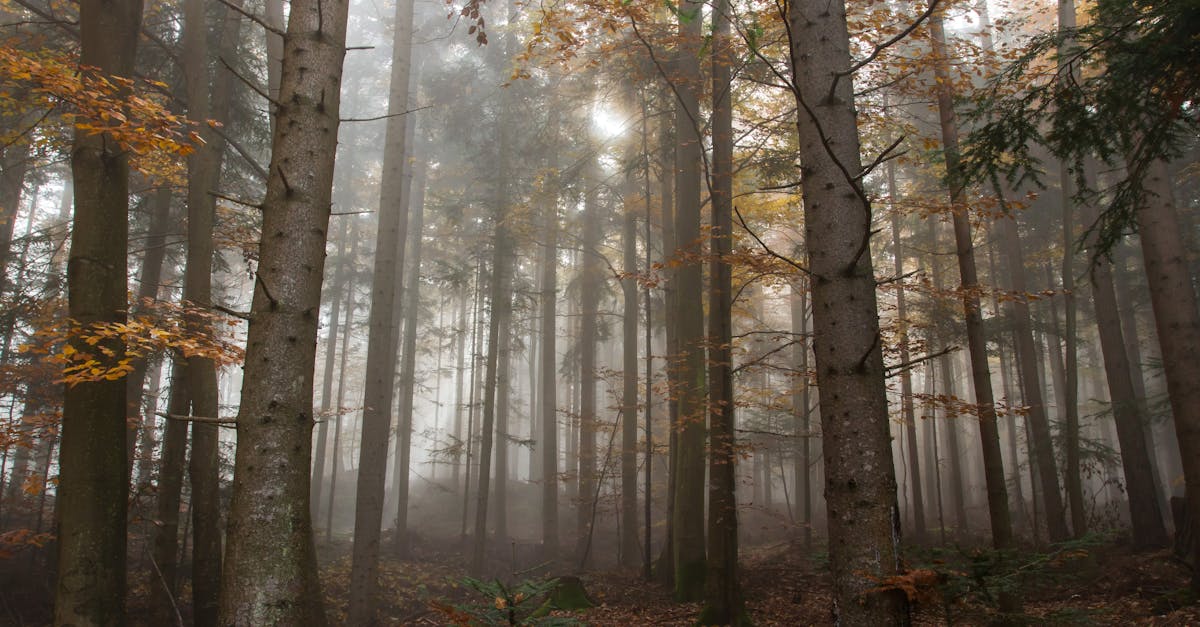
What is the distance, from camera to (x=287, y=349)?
3570 millimetres

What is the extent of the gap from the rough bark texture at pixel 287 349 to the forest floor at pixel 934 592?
891mm

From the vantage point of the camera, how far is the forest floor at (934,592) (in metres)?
4.06

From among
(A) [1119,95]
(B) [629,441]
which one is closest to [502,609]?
(A) [1119,95]

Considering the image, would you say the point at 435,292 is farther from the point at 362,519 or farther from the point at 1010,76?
the point at 1010,76

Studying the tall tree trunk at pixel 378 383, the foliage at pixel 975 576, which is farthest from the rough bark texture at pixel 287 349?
the tall tree trunk at pixel 378 383

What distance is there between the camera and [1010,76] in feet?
21.1

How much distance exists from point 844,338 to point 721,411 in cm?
514

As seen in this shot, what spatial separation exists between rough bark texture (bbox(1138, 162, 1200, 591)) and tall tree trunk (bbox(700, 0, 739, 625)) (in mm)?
4676

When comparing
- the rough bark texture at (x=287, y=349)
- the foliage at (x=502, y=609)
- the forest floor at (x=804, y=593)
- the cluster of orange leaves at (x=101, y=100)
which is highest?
the cluster of orange leaves at (x=101, y=100)

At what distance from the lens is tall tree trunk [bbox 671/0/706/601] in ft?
31.0

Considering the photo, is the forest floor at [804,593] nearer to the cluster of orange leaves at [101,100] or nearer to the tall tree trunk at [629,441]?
the tall tree trunk at [629,441]

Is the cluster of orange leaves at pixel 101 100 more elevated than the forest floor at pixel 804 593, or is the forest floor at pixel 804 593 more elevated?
the cluster of orange leaves at pixel 101 100

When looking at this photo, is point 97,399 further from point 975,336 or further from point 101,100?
point 975,336

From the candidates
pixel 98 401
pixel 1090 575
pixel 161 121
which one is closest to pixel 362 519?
pixel 98 401
